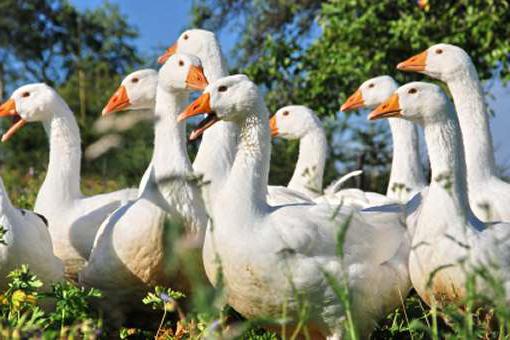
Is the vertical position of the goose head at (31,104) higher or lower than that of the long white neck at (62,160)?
higher

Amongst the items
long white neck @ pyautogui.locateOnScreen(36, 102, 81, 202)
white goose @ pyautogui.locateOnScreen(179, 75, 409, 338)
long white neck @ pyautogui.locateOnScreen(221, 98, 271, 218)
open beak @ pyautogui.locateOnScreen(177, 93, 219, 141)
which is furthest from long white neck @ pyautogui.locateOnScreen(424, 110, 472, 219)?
long white neck @ pyautogui.locateOnScreen(36, 102, 81, 202)

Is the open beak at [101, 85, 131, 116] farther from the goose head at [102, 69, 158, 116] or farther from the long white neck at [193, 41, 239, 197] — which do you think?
the long white neck at [193, 41, 239, 197]

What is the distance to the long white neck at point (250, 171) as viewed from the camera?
161 inches

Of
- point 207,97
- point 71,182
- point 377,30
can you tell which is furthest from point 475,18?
point 207,97

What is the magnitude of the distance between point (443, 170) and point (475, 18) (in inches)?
217

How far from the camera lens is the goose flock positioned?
3.94m

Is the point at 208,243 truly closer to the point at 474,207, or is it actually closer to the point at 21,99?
the point at 474,207

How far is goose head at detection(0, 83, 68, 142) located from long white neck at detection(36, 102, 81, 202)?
0.25ft

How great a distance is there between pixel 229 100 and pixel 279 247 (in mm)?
895

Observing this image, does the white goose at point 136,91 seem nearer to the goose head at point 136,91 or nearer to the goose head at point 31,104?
the goose head at point 136,91

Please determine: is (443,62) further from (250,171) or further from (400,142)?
(250,171)

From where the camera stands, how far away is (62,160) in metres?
6.69

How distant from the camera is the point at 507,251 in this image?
158 inches

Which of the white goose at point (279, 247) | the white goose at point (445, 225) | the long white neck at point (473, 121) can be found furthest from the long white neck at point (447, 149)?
the long white neck at point (473, 121)
